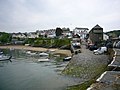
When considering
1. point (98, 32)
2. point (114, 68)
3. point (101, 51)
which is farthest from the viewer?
point (98, 32)

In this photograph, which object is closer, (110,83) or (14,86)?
(110,83)

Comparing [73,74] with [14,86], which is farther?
[73,74]

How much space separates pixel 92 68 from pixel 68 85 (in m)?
8.21

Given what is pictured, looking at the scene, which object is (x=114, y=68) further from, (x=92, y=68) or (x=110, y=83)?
(x=92, y=68)

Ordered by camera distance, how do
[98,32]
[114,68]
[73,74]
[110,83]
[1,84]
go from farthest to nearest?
[98,32] → [73,74] → [1,84] → [114,68] → [110,83]

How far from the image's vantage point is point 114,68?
22.3 metres

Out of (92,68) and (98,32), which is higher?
(98,32)

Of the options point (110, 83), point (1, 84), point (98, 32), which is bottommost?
point (1, 84)

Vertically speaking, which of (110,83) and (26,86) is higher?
(110,83)

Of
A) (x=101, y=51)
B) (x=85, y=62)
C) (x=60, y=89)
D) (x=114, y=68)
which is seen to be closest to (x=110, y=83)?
(x=114, y=68)

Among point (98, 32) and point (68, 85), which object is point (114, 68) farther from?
point (98, 32)

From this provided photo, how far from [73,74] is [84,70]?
2087mm

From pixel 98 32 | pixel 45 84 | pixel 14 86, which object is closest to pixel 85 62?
pixel 45 84

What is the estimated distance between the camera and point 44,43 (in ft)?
390
